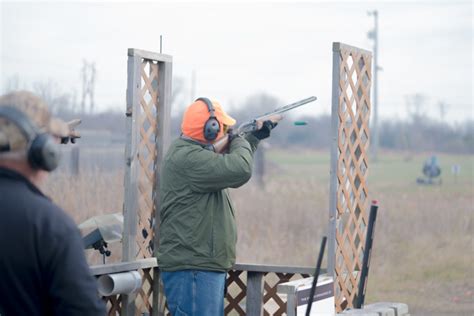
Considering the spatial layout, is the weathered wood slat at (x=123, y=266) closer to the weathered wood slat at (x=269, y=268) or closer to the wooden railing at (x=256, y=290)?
the wooden railing at (x=256, y=290)

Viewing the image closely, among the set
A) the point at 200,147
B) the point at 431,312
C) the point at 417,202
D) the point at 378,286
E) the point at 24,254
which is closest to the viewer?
the point at 24,254

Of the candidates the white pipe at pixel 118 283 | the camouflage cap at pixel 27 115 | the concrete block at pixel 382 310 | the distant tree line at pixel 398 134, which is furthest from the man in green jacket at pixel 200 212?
the distant tree line at pixel 398 134

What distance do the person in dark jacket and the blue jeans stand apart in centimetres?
280

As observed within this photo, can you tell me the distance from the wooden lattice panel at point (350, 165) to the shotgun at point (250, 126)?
295 mm

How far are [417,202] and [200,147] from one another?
44.2ft

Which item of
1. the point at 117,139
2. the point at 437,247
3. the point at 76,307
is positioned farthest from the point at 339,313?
the point at 117,139

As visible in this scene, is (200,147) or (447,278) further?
(447,278)

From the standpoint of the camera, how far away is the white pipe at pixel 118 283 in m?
5.61

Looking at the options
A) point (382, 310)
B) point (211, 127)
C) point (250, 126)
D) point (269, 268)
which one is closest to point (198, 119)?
point (211, 127)

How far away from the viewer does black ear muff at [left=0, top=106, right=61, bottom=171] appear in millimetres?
2621

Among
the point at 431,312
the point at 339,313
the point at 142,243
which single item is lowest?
the point at 431,312

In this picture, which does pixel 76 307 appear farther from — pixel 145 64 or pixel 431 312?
pixel 431 312

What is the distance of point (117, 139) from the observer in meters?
25.8

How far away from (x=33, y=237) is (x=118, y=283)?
3.14 metres
